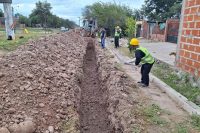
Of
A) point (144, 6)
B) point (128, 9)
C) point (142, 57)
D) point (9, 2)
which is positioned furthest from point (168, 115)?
point (128, 9)

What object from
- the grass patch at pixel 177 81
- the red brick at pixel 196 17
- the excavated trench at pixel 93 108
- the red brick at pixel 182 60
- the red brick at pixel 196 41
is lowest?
the excavated trench at pixel 93 108

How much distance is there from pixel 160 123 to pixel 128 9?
4898 centimetres

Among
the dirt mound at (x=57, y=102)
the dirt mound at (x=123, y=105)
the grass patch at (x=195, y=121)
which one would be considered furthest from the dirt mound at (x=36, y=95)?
the grass patch at (x=195, y=121)

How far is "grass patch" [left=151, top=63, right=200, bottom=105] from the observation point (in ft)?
21.6

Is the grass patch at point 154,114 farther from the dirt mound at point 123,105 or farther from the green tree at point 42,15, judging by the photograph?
the green tree at point 42,15

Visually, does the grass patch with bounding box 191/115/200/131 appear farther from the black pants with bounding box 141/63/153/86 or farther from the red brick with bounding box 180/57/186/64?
the red brick with bounding box 180/57/186/64

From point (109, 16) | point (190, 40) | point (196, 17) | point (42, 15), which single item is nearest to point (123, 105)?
point (190, 40)

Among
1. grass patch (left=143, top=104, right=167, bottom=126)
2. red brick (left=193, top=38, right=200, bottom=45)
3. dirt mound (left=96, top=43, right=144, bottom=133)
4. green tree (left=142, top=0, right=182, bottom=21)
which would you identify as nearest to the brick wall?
red brick (left=193, top=38, right=200, bottom=45)

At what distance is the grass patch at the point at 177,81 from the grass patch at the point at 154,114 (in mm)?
1105

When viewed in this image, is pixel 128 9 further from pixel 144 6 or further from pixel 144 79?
pixel 144 79

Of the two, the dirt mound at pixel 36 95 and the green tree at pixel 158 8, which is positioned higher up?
the green tree at pixel 158 8

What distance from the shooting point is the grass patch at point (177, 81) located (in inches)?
259

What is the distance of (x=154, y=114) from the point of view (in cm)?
524

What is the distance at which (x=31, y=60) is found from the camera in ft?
26.1
